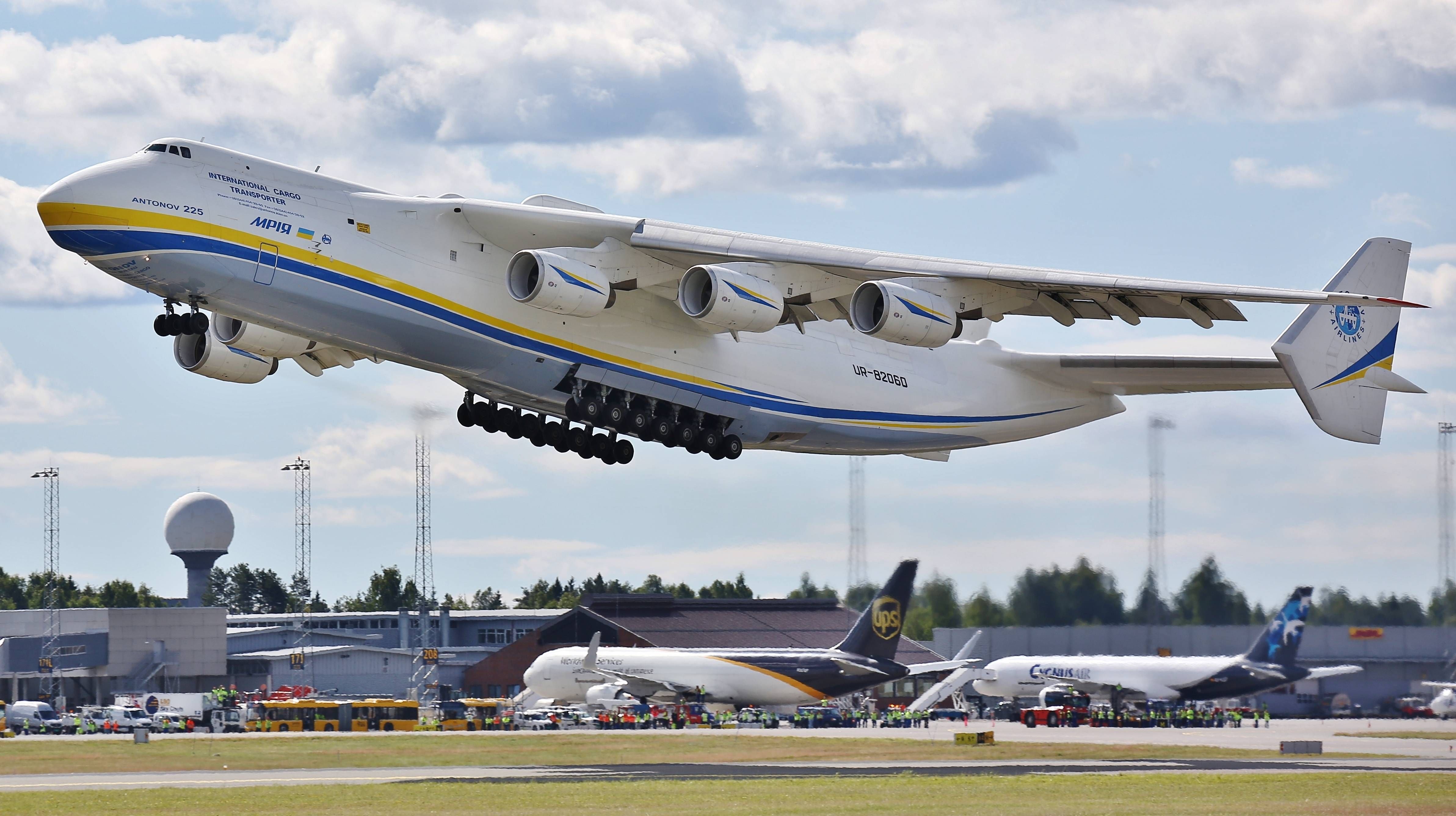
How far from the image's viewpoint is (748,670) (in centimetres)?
4041

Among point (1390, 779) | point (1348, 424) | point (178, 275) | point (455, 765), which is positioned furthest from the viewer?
point (455, 765)

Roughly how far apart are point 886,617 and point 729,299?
76.8 feet

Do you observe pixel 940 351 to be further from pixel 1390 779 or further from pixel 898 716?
pixel 898 716

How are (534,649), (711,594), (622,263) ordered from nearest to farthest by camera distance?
(622,263)
(534,649)
(711,594)

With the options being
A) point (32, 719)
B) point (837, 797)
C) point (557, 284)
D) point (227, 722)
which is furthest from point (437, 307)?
point (32, 719)

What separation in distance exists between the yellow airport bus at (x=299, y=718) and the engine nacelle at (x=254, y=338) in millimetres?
21938

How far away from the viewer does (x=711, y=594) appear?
76.9 metres

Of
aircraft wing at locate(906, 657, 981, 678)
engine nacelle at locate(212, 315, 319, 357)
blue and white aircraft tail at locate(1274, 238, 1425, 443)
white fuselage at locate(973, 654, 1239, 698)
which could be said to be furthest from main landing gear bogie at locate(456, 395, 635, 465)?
aircraft wing at locate(906, 657, 981, 678)

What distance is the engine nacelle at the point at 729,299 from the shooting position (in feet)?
53.6

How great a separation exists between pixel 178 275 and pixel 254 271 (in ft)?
2.28

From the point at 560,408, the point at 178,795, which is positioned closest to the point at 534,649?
the point at 178,795

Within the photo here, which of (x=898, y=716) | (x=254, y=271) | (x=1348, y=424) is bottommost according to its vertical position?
(x=898, y=716)

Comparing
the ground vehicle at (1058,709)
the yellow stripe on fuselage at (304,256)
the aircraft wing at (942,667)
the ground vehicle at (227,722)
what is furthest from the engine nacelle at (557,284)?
the aircraft wing at (942,667)

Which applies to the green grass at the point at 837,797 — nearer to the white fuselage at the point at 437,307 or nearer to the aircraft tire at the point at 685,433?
the aircraft tire at the point at 685,433
